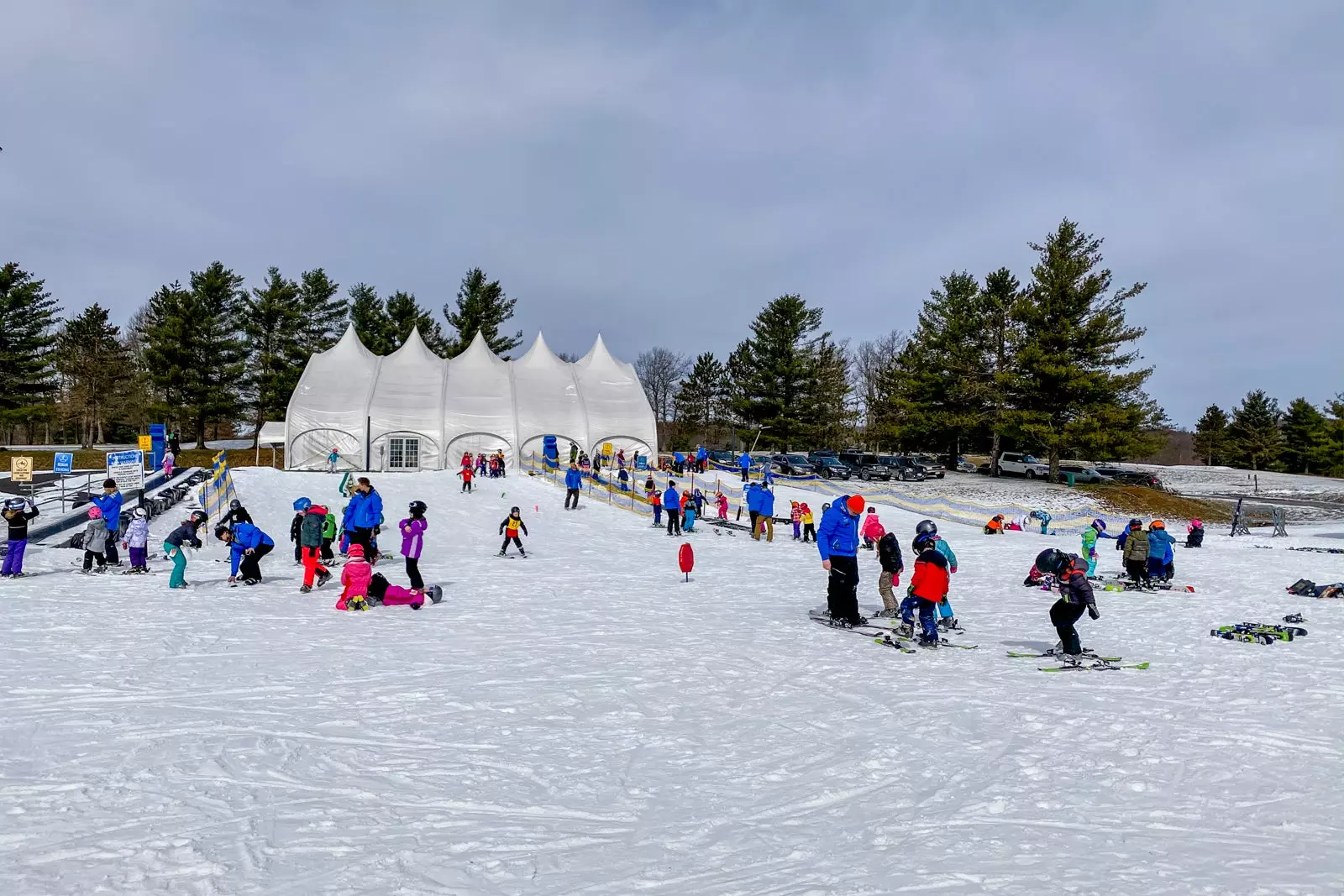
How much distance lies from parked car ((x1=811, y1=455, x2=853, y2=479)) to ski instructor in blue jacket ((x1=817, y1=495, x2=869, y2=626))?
3039cm

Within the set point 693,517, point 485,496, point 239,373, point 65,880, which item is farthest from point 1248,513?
point 239,373

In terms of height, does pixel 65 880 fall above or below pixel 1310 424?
below

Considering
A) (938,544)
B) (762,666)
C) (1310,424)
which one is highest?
(1310,424)

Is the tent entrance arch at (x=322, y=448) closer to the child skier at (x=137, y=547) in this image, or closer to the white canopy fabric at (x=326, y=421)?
the white canopy fabric at (x=326, y=421)

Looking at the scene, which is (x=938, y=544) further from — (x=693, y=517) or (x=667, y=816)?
(x=693, y=517)

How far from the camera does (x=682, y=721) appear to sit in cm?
591

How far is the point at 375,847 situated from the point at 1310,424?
254 feet

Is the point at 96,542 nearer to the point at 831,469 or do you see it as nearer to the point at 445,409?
the point at 445,409

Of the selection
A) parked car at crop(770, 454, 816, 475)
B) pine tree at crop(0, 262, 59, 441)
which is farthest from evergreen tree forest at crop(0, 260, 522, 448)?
parked car at crop(770, 454, 816, 475)

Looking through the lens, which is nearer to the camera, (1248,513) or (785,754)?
(785,754)

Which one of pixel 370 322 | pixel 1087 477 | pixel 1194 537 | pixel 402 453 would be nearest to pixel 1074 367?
pixel 1087 477

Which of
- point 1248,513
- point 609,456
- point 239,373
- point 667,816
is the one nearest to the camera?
point 667,816

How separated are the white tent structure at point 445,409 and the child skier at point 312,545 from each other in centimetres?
2821

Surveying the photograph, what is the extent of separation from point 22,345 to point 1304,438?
87.8m
